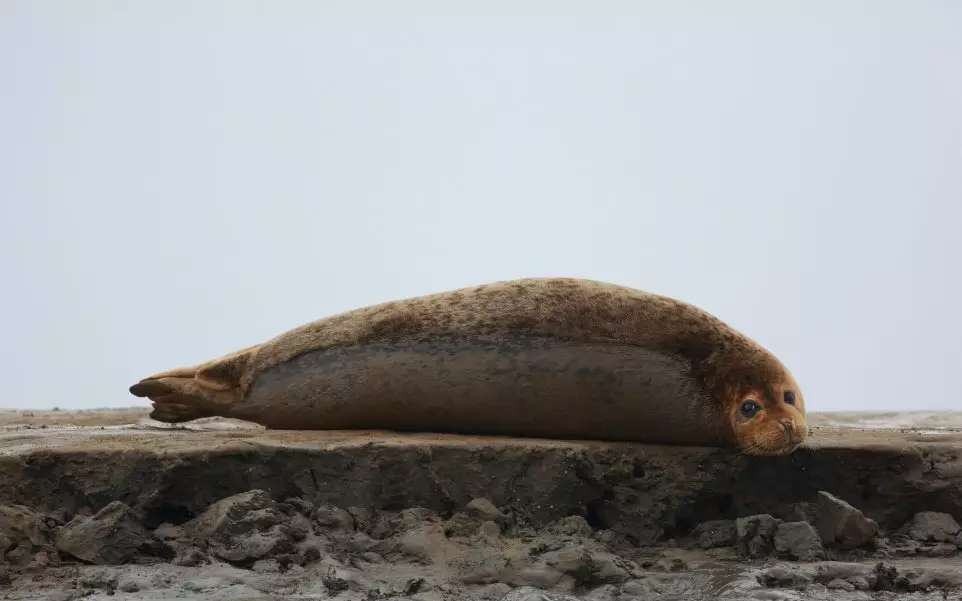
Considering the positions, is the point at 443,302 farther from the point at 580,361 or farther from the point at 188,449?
the point at 188,449

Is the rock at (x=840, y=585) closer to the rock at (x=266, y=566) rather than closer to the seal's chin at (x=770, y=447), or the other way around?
the seal's chin at (x=770, y=447)

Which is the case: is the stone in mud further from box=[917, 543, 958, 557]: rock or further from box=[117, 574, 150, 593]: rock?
box=[917, 543, 958, 557]: rock

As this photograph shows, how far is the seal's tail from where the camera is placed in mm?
5266

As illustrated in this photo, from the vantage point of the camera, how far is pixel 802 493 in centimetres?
482

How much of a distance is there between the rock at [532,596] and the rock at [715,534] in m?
1.01

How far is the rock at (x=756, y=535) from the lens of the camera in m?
4.33

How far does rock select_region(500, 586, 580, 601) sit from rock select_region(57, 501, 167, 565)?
1.35 meters

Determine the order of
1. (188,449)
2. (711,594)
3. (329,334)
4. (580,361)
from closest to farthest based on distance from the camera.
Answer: (711,594) → (188,449) → (580,361) → (329,334)

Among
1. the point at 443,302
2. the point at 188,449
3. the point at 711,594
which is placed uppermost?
the point at 443,302

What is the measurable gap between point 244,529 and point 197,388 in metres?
1.46

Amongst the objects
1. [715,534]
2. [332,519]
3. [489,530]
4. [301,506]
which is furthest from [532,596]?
[715,534]

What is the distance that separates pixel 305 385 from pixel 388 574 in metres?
1.38

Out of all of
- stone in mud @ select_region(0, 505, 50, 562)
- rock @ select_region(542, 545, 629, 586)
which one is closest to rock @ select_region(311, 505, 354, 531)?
rock @ select_region(542, 545, 629, 586)

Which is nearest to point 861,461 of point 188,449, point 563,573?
point 563,573
